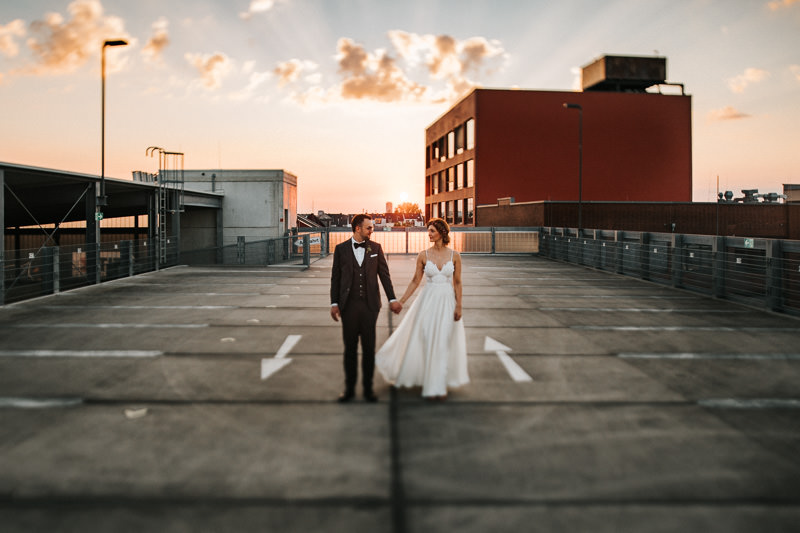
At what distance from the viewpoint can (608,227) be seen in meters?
38.0

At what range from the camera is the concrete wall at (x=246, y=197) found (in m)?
34.1

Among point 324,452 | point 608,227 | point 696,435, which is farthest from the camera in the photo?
point 608,227

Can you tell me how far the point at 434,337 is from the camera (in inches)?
222

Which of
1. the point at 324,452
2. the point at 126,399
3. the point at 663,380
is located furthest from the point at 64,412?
the point at 663,380

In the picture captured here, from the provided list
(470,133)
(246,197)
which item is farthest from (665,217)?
(246,197)

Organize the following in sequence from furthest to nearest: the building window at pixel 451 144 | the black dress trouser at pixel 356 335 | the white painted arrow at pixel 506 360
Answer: the building window at pixel 451 144, the white painted arrow at pixel 506 360, the black dress trouser at pixel 356 335

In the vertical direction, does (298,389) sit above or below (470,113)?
below

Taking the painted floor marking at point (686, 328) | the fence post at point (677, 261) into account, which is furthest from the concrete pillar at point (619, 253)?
the painted floor marking at point (686, 328)

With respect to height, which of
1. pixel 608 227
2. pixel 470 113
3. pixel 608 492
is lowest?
pixel 608 492

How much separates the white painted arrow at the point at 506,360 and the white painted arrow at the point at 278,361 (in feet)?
9.02

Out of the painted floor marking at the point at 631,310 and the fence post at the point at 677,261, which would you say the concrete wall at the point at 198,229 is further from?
the painted floor marking at the point at 631,310

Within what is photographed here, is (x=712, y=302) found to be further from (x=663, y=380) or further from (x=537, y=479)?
(x=537, y=479)

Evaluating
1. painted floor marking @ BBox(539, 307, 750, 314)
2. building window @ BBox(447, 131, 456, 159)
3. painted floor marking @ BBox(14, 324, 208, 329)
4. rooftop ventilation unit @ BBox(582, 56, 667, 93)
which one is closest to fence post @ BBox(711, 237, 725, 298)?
painted floor marking @ BBox(539, 307, 750, 314)

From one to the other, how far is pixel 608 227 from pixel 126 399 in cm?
3667
